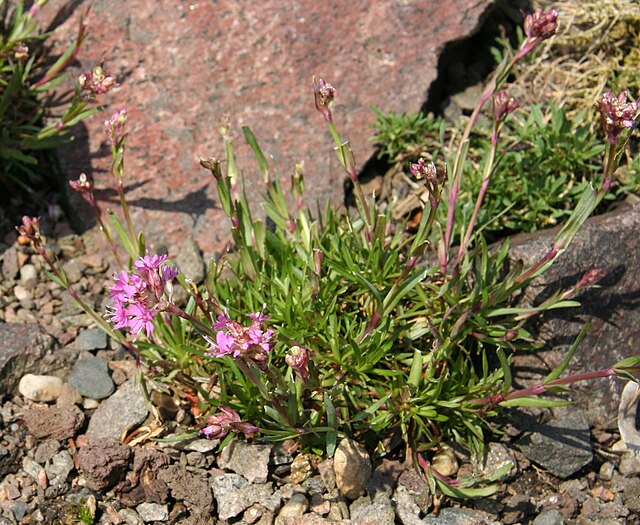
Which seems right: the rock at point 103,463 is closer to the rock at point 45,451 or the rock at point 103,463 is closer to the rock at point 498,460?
the rock at point 45,451

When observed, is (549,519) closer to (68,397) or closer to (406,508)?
(406,508)

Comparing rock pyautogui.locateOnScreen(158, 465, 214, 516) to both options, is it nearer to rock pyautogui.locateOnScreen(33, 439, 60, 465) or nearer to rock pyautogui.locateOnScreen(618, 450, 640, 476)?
rock pyautogui.locateOnScreen(33, 439, 60, 465)

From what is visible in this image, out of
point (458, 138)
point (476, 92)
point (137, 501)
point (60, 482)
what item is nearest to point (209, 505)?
point (137, 501)

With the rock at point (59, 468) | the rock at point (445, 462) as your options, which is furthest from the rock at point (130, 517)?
the rock at point (445, 462)

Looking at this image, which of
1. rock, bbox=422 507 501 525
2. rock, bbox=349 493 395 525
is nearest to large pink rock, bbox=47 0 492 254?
rock, bbox=349 493 395 525

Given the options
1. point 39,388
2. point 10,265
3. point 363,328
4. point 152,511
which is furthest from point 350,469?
point 10,265

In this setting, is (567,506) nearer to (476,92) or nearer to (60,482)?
(60,482)
